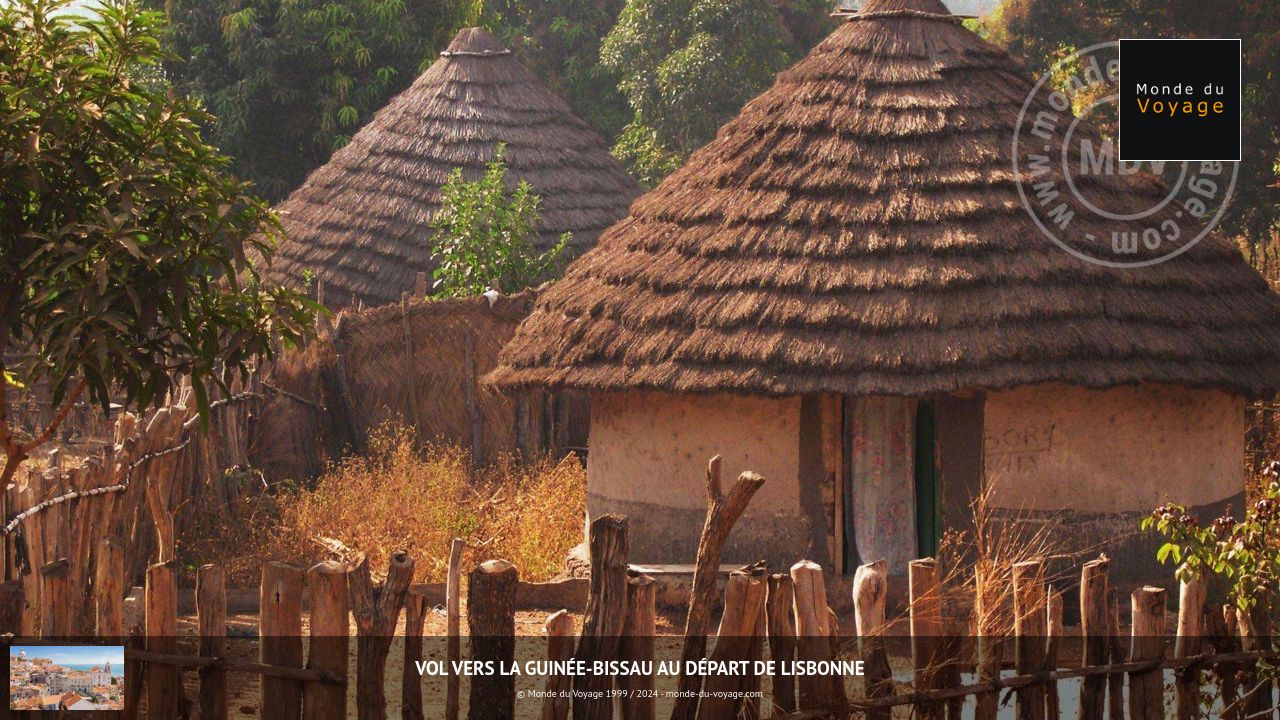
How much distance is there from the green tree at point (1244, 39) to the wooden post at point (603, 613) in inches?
479

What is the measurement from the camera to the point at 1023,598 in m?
5.61

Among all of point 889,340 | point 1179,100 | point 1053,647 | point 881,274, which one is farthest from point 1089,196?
point 1053,647

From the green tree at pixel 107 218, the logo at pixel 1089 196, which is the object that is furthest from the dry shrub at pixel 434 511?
the green tree at pixel 107 218

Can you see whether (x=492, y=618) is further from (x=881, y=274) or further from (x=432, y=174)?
(x=432, y=174)

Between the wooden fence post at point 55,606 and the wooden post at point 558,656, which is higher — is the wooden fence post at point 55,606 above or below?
above

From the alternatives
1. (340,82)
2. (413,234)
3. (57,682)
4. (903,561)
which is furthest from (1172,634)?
(340,82)

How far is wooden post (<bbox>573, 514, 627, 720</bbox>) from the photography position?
16.9ft

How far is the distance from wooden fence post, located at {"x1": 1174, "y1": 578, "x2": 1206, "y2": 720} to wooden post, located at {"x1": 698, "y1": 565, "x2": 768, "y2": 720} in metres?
1.64

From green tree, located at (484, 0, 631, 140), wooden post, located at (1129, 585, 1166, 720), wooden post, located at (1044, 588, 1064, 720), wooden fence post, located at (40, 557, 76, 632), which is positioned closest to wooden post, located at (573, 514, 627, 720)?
wooden post, located at (1044, 588, 1064, 720)

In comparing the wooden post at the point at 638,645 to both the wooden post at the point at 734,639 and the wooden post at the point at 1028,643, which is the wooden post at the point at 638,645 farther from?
the wooden post at the point at 1028,643

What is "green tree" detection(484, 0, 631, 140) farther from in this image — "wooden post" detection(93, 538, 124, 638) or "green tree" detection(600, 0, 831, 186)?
"wooden post" detection(93, 538, 124, 638)

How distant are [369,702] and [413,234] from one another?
10.1 meters

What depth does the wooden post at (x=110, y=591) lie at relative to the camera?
527cm

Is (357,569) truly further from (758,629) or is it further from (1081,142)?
(1081,142)
